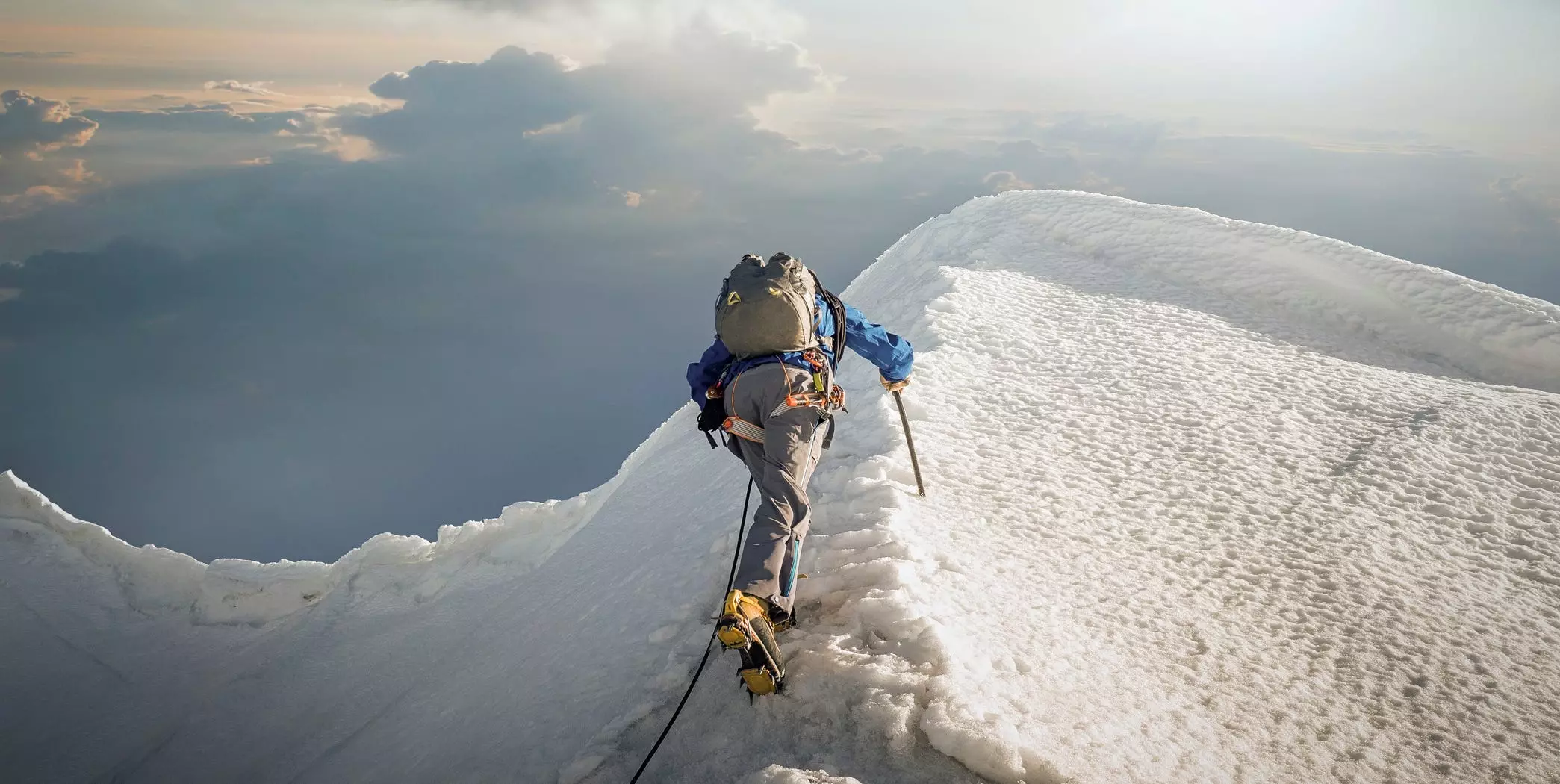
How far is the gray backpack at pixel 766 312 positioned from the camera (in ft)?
15.3

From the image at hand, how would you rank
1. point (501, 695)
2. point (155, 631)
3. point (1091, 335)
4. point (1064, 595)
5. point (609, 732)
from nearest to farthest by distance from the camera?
1. point (609, 732)
2. point (1064, 595)
3. point (501, 695)
4. point (1091, 335)
5. point (155, 631)

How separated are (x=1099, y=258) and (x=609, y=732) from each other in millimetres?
11052

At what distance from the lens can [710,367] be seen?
5.05m

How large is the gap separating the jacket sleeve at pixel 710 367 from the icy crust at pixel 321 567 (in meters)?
5.66

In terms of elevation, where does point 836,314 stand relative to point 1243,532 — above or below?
above

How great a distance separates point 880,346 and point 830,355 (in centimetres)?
74

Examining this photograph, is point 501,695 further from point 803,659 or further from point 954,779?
point 954,779

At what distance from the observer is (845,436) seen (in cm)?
679

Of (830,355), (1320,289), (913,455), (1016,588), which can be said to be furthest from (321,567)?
(1320,289)

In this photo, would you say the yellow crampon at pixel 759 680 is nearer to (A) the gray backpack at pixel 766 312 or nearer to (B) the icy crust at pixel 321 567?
(A) the gray backpack at pixel 766 312

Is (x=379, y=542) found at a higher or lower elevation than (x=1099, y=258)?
lower

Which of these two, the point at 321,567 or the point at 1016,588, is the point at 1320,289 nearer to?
the point at 1016,588

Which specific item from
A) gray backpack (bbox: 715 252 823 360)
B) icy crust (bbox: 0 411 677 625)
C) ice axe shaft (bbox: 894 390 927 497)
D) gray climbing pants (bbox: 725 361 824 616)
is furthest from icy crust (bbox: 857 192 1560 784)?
icy crust (bbox: 0 411 677 625)

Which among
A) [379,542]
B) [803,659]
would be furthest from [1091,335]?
[379,542]
